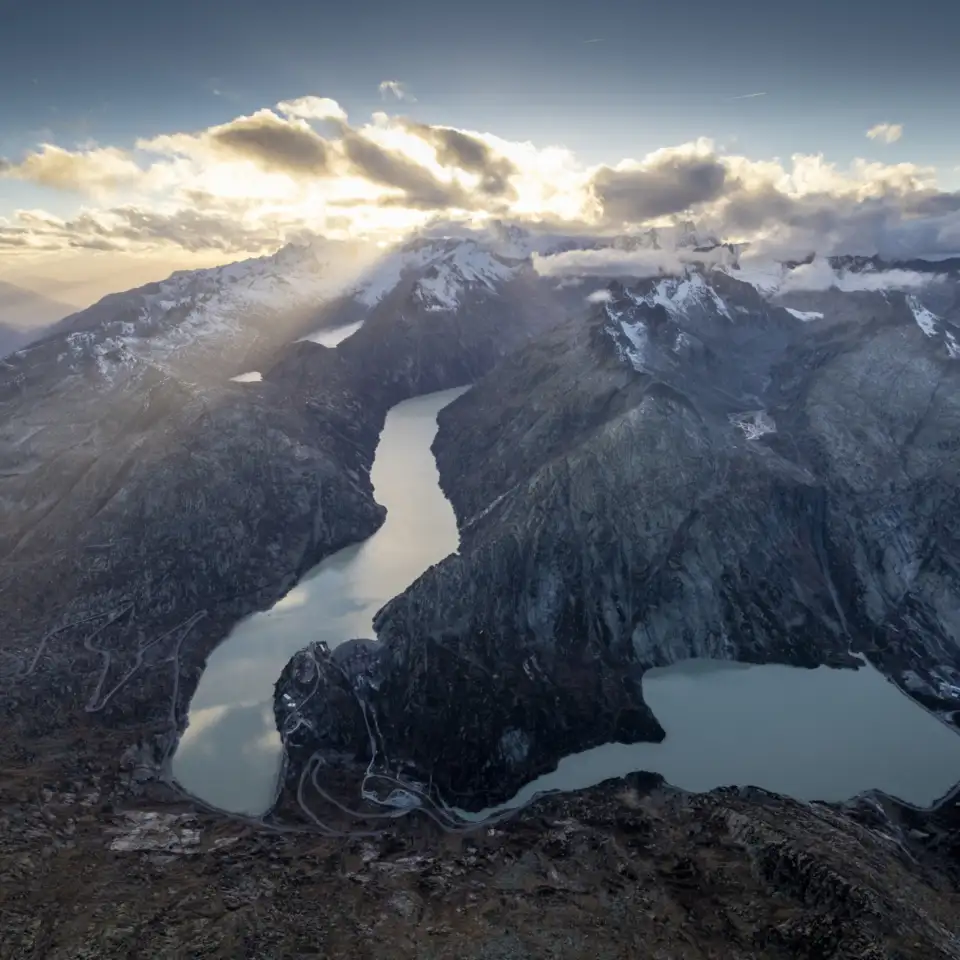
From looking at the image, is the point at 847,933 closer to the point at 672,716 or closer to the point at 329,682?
the point at 672,716

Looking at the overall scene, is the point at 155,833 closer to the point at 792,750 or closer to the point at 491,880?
the point at 491,880

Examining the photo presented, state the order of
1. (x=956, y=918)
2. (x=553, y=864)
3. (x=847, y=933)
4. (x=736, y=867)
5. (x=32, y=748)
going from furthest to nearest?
(x=32, y=748)
(x=553, y=864)
(x=736, y=867)
(x=956, y=918)
(x=847, y=933)

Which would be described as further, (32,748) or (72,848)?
(32,748)

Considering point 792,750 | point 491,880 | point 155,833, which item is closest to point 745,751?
point 792,750

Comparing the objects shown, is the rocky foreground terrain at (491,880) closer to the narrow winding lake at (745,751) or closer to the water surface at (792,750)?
the water surface at (792,750)

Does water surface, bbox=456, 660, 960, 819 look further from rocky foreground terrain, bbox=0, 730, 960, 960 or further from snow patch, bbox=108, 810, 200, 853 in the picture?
snow patch, bbox=108, 810, 200, 853

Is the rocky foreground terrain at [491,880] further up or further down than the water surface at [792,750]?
further up

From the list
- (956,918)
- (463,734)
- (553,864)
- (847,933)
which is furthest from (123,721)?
(956,918)

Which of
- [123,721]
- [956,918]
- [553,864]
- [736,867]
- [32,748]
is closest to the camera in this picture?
[956,918]

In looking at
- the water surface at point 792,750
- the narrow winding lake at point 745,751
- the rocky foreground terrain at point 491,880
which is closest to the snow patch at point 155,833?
the rocky foreground terrain at point 491,880

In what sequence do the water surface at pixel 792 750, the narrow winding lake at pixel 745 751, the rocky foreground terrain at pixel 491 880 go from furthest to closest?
the narrow winding lake at pixel 745 751 → the water surface at pixel 792 750 → the rocky foreground terrain at pixel 491 880

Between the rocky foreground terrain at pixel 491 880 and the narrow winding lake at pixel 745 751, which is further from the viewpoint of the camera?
the narrow winding lake at pixel 745 751
